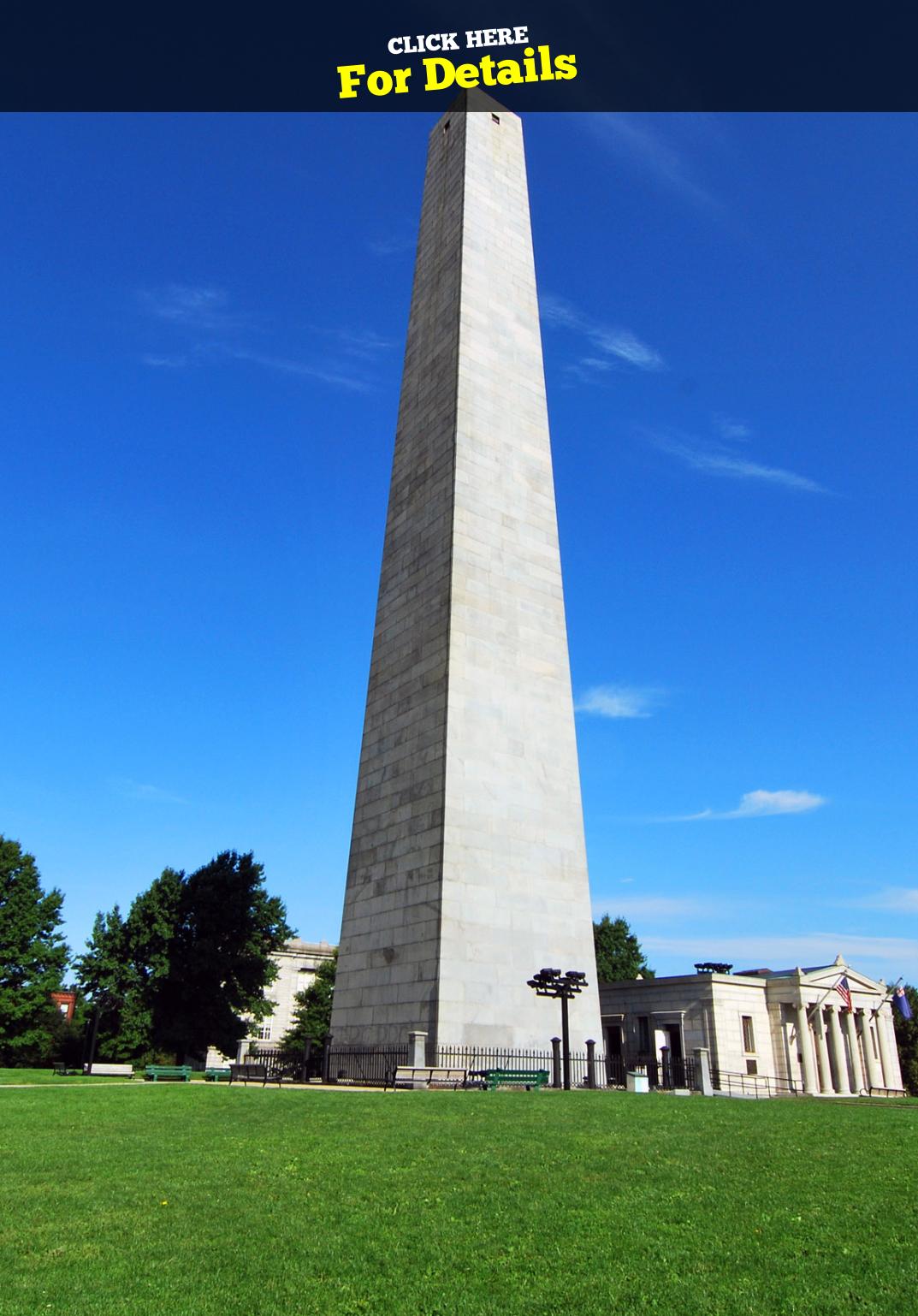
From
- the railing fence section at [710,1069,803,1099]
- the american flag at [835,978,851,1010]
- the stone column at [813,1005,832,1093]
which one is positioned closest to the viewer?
the railing fence section at [710,1069,803,1099]

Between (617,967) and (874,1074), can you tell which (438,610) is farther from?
(617,967)

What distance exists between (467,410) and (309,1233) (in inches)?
1226

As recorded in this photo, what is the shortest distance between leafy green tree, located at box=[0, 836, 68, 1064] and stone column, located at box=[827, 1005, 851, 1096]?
138ft

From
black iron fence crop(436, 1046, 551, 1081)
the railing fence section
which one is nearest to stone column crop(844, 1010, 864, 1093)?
the railing fence section

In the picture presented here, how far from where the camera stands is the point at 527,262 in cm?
4281

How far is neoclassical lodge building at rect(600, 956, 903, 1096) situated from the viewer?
4109 centimetres

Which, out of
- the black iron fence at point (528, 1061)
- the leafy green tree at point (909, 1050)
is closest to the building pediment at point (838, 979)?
the black iron fence at point (528, 1061)

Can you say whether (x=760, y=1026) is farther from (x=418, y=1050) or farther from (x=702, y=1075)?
(x=418, y=1050)

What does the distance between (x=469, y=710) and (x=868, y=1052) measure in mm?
32415

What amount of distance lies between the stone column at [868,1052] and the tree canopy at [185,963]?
32826 mm

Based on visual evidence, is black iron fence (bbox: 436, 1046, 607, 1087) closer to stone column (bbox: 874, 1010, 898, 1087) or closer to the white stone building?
stone column (bbox: 874, 1010, 898, 1087)

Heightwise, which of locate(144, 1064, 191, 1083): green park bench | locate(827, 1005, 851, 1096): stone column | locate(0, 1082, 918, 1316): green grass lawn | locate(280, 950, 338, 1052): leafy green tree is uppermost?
locate(280, 950, 338, 1052): leafy green tree

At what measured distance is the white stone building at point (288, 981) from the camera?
7800cm

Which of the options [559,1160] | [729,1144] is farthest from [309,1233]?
[729,1144]
